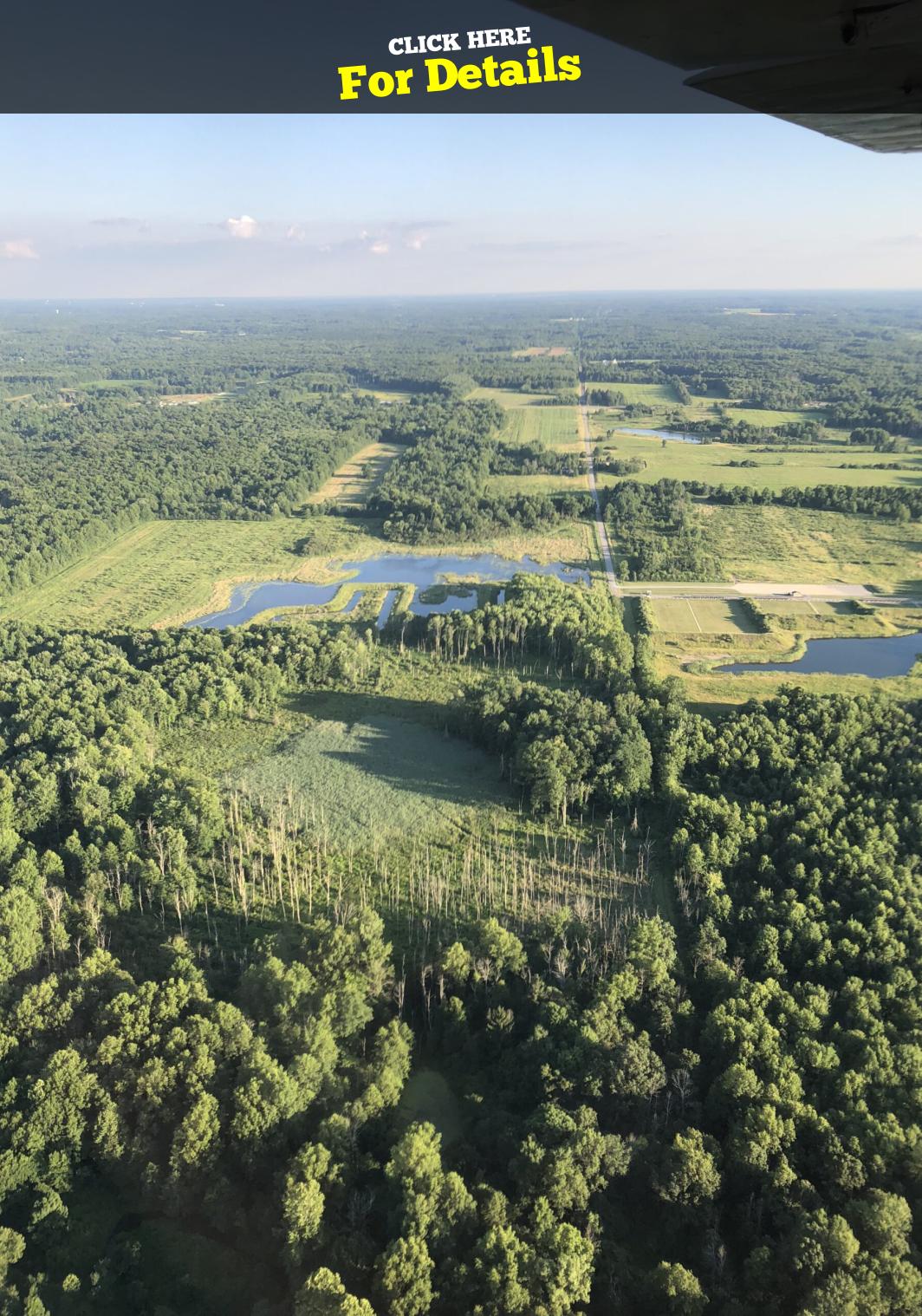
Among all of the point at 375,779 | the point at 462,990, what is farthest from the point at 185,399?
the point at 462,990

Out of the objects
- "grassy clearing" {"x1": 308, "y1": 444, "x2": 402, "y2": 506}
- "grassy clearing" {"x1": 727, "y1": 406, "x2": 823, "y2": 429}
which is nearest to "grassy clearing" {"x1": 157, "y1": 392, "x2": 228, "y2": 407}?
"grassy clearing" {"x1": 308, "y1": 444, "x2": 402, "y2": 506}

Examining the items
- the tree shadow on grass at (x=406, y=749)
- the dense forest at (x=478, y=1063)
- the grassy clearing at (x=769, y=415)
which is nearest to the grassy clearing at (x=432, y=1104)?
the dense forest at (x=478, y=1063)

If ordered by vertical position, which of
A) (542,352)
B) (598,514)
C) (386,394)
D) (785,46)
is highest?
(542,352)

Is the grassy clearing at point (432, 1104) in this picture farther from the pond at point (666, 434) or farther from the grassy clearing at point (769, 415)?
the grassy clearing at point (769, 415)

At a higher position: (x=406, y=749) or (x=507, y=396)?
(x=507, y=396)

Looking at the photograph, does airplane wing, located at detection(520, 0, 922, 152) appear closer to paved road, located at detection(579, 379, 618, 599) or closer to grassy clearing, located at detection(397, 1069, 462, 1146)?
grassy clearing, located at detection(397, 1069, 462, 1146)

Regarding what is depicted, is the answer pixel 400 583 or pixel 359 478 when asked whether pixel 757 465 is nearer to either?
pixel 359 478

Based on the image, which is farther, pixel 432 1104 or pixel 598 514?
pixel 598 514
